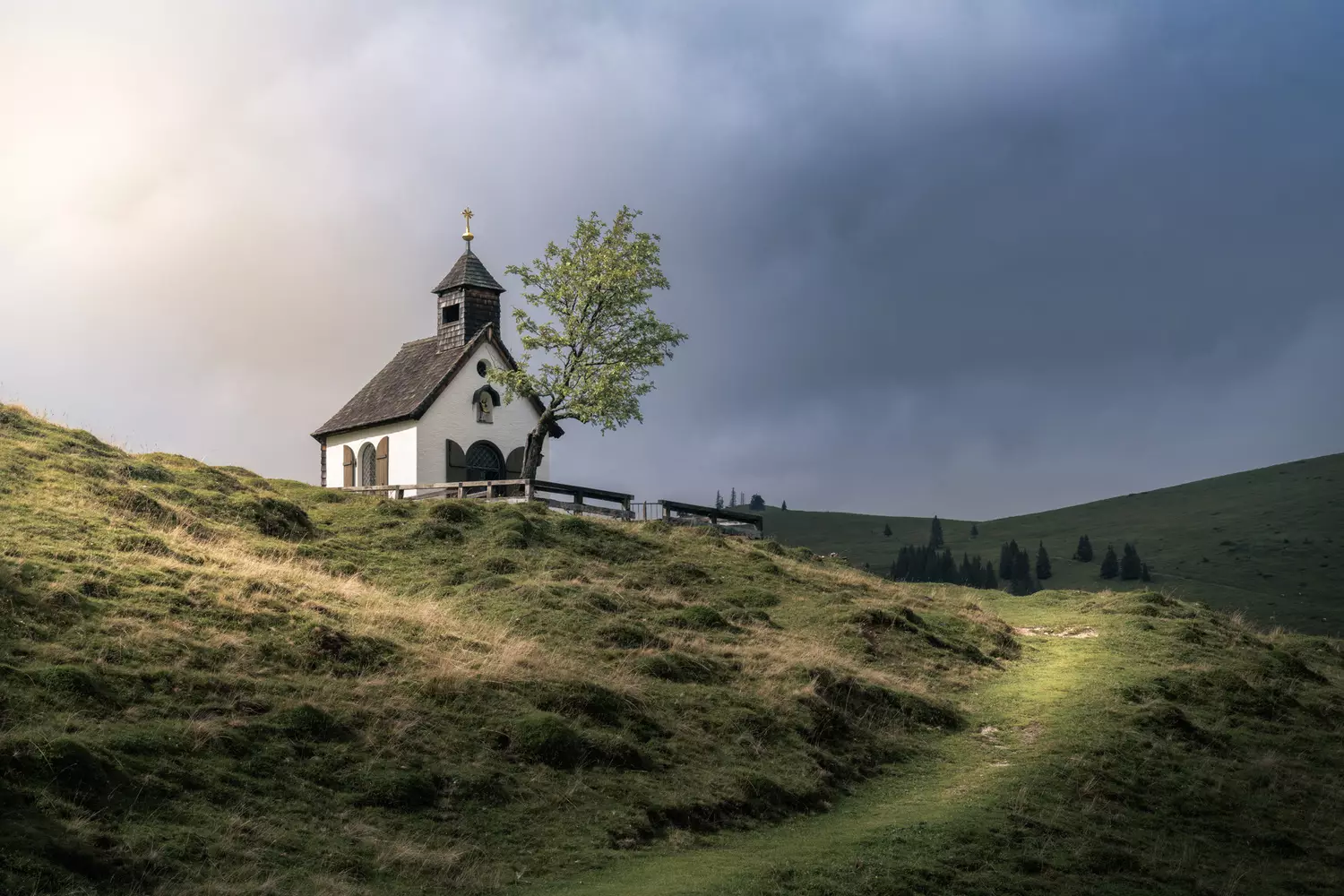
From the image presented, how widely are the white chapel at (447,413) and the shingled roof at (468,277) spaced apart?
51mm

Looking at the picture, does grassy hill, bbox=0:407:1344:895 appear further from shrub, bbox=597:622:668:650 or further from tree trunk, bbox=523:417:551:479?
tree trunk, bbox=523:417:551:479

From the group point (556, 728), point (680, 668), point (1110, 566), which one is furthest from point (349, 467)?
point (1110, 566)

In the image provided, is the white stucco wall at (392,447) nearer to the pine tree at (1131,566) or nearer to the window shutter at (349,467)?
the window shutter at (349,467)

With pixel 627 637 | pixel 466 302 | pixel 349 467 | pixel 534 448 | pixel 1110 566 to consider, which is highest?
pixel 466 302

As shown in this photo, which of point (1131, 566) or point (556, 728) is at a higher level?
point (1131, 566)

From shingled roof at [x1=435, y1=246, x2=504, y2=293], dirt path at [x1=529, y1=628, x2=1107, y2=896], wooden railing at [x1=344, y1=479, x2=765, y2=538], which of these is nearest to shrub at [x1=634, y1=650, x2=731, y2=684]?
dirt path at [x1=529, y1=628, x2=1107, y2=896]

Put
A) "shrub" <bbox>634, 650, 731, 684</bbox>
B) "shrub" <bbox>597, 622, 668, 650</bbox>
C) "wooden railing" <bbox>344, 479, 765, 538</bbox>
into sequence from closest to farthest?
"shrub" <bbox>634, 650, 731, 684</bbox> < "shrub" <bbox>597, 622, 668, 650</bbox> < "wooden railing" <bbox>344, 479, 765, 538</bbox>

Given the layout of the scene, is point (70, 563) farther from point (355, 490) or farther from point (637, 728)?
point (355, 490)

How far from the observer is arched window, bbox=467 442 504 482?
164ft

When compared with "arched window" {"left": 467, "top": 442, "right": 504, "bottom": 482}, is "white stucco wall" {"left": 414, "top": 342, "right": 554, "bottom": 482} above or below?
above

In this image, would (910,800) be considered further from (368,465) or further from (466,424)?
(368,465)

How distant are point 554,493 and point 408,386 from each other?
12077mm

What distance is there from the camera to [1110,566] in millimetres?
191250

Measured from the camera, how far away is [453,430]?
49.4m
